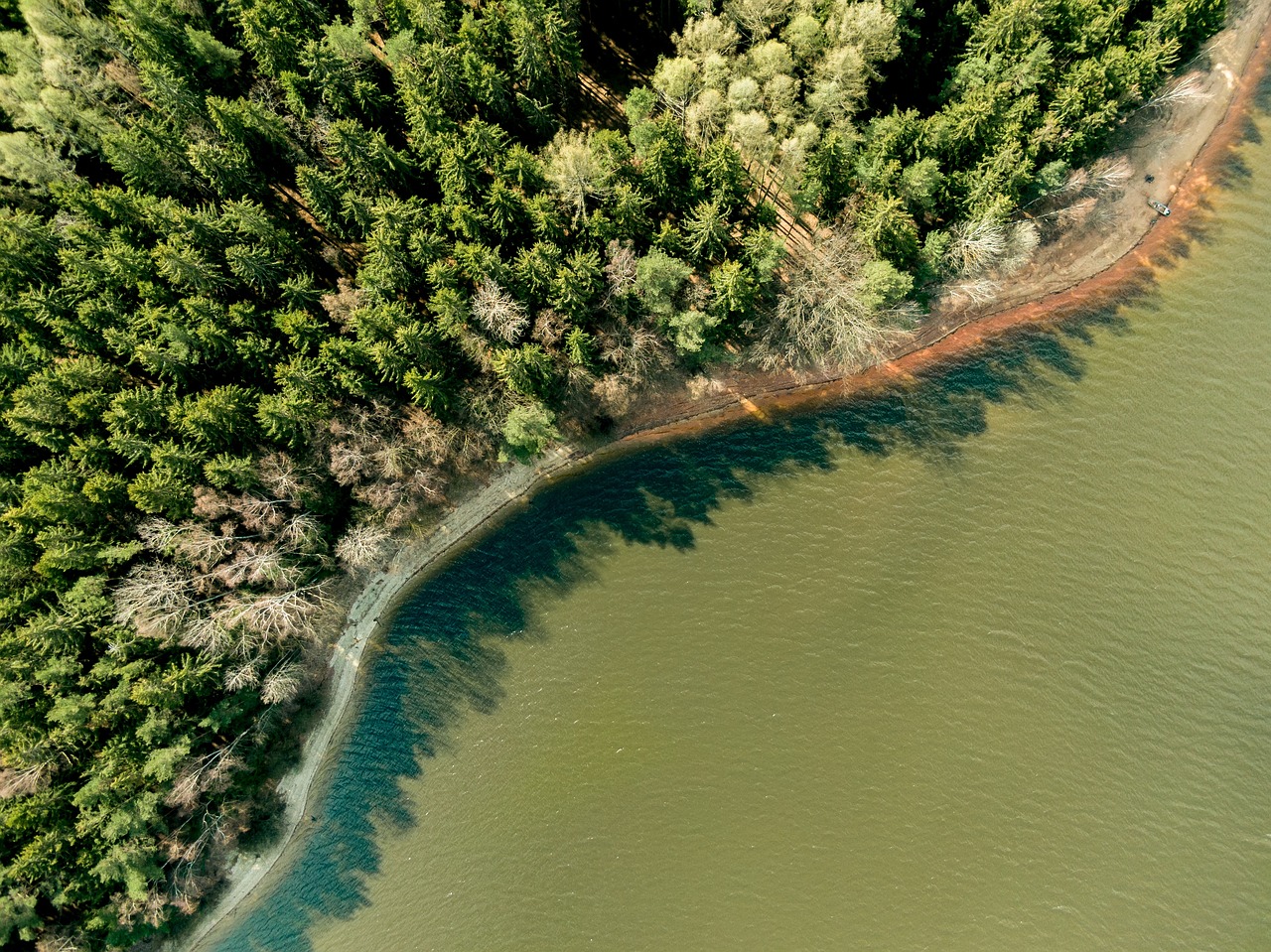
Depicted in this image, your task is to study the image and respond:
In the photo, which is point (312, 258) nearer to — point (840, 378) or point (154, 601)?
point (154, 601)

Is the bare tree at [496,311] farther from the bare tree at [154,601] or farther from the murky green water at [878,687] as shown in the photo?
the bare tree at [154,601]

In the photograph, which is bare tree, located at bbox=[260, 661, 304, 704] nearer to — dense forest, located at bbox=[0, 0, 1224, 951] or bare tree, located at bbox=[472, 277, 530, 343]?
dense forest, located at bbox=[0, 0, 1224, 951]

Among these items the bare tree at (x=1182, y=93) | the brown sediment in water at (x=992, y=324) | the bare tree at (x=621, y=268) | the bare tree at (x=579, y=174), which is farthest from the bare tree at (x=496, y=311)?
the bare tree at (x=1182, y=93)

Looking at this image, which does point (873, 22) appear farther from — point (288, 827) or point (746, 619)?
point (288, 827)

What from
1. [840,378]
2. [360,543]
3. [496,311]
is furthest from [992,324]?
[360,543]

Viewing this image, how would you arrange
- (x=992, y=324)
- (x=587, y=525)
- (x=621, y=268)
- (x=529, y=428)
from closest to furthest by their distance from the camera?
(x=621, y=268), (x=529, y=428), (x=587, y=525), (x=992, y=324)

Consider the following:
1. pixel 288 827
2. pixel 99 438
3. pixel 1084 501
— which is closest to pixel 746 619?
pixel 1084 501
